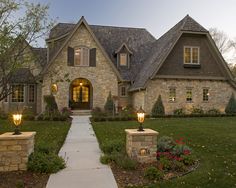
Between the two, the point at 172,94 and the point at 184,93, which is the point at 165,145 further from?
the point at 184,93

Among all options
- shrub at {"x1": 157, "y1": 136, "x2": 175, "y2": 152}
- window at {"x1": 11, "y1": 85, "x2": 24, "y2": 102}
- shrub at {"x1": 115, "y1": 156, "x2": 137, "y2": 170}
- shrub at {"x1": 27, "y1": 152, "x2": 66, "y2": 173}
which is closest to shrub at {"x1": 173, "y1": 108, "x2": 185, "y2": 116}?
shrub at {"x1": 157, "y1": 136, "x2": 175, "y2": 152}

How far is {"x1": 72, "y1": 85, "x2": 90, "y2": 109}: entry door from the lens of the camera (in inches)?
911

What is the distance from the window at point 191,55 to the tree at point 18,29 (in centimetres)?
1236

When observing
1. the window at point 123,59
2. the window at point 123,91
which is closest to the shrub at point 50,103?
the window at point 123,91

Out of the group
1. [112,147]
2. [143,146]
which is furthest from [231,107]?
[143,146]

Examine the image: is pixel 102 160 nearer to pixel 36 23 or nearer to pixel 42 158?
pixel 42 158

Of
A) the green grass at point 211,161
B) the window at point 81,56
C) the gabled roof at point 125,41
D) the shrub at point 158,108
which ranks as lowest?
the green grass at point 211,161

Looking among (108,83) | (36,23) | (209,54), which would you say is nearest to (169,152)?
(36,23)

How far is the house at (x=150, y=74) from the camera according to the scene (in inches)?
789

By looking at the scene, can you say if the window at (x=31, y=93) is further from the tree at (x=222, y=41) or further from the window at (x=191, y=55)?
the tree at (x=222, y=41)

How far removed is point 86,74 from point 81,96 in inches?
127

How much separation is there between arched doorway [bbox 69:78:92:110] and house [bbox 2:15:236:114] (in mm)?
800

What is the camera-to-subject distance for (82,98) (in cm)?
2331

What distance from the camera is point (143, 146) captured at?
257 inches
